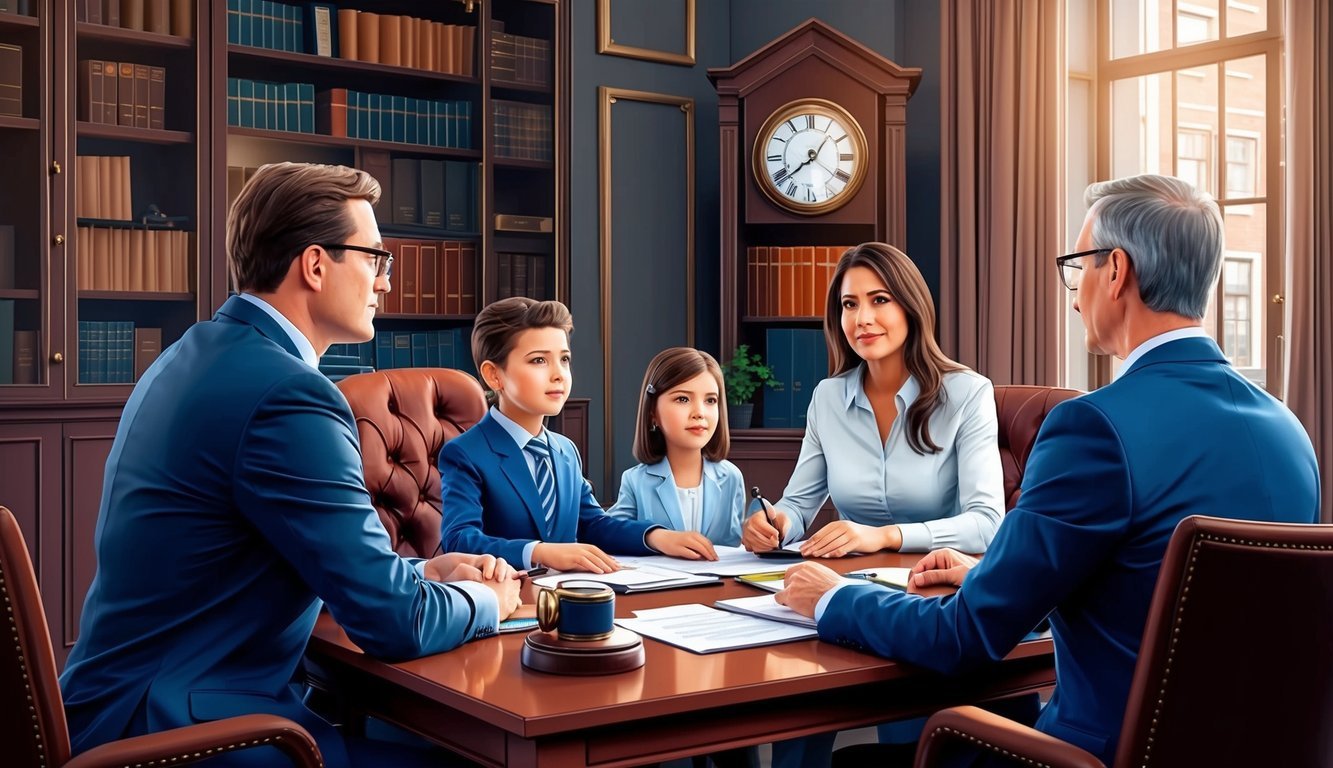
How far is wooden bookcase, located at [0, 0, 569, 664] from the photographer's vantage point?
3992mm

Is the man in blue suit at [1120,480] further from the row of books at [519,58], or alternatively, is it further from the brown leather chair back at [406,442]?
the row of books at [519,58]

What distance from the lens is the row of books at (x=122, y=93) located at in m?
4.12

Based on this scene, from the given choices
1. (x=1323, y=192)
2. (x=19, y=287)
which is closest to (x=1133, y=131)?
(x=1323, y=192)

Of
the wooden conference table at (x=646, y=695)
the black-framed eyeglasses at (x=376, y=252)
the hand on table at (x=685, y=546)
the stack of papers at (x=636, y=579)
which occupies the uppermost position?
the black-framed eyeglasses at (x=376, y=252)

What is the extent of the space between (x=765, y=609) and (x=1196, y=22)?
3757mm

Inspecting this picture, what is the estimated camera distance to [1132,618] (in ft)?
4.65

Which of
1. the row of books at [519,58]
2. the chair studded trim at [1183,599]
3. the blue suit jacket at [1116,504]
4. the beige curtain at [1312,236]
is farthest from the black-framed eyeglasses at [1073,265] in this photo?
the row of books at [519,58]

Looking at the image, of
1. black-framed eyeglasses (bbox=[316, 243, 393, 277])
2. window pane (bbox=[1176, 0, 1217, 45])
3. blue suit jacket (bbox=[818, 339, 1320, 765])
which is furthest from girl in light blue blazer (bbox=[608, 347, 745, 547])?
window pane (bbox=[1176, 0, 1217, 45])

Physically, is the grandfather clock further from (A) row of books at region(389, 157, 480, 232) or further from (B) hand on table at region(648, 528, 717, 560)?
(B) hand on table at region(648, 528, 717, 560)

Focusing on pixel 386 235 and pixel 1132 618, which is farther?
pixel 386 235

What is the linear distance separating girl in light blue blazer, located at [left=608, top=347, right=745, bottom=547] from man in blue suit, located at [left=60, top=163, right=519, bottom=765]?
1310 millimetres

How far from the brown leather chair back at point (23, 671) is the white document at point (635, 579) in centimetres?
81

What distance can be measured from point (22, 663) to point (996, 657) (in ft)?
3.60

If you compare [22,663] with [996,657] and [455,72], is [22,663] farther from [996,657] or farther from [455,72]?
[455,72]
